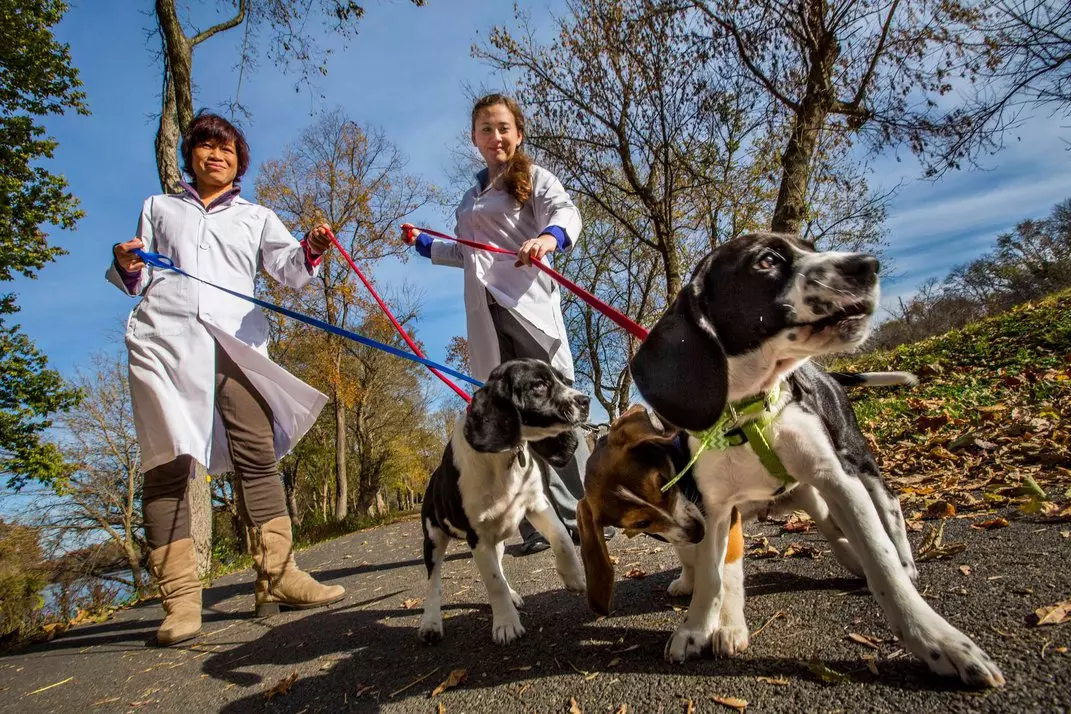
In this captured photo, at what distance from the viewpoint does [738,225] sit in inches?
666

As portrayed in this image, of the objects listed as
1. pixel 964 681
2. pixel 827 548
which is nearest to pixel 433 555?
pixel 827 548

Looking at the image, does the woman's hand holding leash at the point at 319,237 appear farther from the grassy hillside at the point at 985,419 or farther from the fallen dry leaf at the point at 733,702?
the grassy hillside at the point at 985,419

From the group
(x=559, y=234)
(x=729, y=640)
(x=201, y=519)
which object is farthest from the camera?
(x=201, y=519)

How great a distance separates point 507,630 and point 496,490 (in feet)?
2.48

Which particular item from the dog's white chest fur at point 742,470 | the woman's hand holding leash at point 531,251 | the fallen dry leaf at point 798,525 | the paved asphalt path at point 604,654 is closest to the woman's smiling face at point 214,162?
the woman's hand holding leash at point 531,251

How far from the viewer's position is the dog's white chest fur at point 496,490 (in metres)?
3.17

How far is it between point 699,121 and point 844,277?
13.3 meters

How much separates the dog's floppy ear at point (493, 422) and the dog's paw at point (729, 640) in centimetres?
149

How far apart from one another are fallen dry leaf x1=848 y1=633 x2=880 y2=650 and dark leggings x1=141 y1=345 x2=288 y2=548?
3662mm

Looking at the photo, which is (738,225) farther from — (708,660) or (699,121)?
(708,660)

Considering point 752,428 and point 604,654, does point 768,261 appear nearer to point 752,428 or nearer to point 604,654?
point 752,428

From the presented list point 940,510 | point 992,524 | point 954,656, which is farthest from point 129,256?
point 940,510

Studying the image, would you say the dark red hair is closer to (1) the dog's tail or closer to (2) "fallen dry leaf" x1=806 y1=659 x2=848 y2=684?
(1) the dog's tail

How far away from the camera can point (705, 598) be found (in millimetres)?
2135
